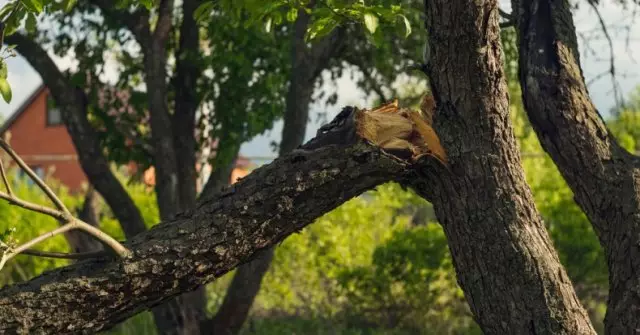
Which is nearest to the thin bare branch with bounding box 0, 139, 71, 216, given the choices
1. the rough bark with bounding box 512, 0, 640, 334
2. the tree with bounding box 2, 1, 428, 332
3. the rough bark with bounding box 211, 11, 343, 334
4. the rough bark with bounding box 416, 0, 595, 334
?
the rough bark with bounding box 416, 0, 595, 334

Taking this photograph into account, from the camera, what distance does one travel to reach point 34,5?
3791mm

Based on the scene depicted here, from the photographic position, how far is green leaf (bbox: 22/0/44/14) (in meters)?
3.75

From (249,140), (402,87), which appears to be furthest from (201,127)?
(402,87)

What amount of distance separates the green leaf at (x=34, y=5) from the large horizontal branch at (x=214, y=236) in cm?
104

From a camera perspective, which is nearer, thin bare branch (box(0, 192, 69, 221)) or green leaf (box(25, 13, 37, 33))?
thin bare branch (box(0, 192, 69, 221))

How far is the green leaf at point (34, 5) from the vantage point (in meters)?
3.75

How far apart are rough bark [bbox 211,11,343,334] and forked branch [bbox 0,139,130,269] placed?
4.84 m

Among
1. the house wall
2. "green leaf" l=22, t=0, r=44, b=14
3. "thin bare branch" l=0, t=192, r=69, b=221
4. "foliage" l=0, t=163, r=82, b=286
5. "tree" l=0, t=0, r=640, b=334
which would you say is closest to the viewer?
"thin bare branch" l=0, t=192, r=69, b=221

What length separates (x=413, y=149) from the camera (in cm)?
437

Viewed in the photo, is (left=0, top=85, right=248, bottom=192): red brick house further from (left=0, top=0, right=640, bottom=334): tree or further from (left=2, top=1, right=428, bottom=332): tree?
(left=0, top=0, right=640, bottom=334): tree

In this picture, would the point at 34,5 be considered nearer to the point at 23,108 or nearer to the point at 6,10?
the point at 6,10

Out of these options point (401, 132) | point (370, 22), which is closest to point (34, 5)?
point (370, 22)

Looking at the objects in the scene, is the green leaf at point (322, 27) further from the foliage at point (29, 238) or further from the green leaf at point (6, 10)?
the foliage at point (29, 238)

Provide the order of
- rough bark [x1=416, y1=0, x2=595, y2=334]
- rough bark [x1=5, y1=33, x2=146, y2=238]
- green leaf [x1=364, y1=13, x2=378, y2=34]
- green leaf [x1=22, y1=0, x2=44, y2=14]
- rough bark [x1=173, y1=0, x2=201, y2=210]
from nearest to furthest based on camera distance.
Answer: green leaf [x1=22, y1=0, x2=44, y2=14] → green leaf [x1=364, y1=13, x2=378, y2=34] → rough bark [x1=416, y1=0, x2=595, y2=334] → rough bark [x1=5, y1=33, x2=146, y2=238] → rough bark [x1=173, y1=0, x2=201, y2=210]
